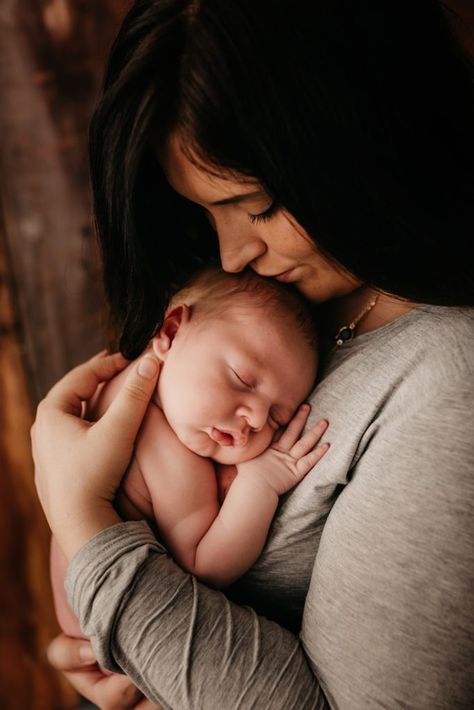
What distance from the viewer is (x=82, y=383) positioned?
1.12 m

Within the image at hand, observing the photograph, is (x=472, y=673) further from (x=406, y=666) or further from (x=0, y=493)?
(x=0, y=493)

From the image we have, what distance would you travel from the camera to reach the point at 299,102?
0.70 metres

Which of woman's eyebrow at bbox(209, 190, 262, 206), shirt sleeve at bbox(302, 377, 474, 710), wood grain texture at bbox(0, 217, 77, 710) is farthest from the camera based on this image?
wood grain texture at bbox(0, 217, 77, 710)

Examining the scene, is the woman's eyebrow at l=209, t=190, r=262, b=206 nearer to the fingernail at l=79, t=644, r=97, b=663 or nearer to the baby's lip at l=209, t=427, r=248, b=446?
the baby's lip at l=209, t=427, r=248, b=446

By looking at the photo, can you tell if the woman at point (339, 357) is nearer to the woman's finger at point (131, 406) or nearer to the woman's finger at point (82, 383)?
the woman's finger at point (131, 406)

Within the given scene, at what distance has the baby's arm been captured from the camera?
880 millimetres

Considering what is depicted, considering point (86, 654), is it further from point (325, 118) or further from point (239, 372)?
point (325, 118)

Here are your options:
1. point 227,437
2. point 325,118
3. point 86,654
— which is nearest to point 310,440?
point 227,437

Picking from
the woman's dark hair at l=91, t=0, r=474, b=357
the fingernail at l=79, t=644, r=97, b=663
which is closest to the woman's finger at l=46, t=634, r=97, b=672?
the fingernail at l=79, t=644, r=97, b=663

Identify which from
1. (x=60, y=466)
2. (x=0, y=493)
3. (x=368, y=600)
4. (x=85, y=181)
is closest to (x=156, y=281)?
(x=60, y=466)

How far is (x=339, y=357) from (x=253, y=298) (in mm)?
177

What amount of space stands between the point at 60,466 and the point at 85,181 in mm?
930

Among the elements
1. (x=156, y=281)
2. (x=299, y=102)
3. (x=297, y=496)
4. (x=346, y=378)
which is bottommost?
(x=297, y=496)

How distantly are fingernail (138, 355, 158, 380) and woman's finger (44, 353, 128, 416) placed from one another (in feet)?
0.53
